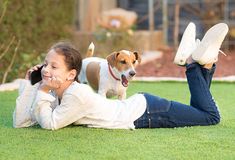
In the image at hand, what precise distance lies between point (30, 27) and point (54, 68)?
498 centimetres

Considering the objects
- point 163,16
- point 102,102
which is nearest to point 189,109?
point 102,102

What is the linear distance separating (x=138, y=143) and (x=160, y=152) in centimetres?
28

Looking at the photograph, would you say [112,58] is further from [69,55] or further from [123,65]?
[69,55]

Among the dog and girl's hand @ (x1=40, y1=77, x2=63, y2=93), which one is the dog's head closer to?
the dog

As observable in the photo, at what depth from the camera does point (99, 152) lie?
13.4ft

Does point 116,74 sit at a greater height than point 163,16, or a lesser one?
greater

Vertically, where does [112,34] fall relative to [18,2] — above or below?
below

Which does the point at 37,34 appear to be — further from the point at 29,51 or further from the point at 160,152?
the point at 160,152

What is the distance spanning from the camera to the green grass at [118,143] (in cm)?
400

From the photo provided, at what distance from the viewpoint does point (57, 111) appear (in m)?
4.64

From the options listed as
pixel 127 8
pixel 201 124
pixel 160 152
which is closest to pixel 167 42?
pixel 127 8

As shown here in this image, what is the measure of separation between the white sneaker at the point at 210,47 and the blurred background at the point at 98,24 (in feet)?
11.4

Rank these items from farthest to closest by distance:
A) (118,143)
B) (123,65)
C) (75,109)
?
(123,65)
(75,109)
(118,143)

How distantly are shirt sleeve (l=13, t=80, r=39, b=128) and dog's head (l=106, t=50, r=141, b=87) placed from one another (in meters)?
1.54
